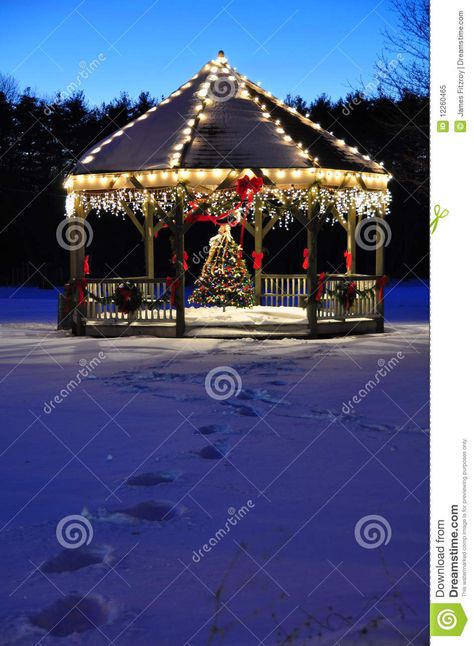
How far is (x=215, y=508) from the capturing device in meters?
5.48

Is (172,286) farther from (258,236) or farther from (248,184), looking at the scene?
(258,236)

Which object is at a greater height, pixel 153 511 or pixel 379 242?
pixel 379 242

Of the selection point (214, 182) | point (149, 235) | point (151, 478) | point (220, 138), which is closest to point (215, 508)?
point (151, 478)

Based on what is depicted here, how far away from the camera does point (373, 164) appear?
18016 mm

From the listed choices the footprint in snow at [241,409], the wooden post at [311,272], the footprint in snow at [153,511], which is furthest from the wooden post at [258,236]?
the footprint in snow at [153,511]

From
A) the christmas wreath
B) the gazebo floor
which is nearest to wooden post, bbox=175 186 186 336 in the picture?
the gazebo floor

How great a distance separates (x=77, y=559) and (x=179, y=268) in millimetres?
11931

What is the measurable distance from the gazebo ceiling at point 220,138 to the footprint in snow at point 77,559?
1195cm

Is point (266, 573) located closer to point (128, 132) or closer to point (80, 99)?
point (128, 132)

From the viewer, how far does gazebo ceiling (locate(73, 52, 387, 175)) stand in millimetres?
16219

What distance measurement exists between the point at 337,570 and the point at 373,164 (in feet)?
47.6
